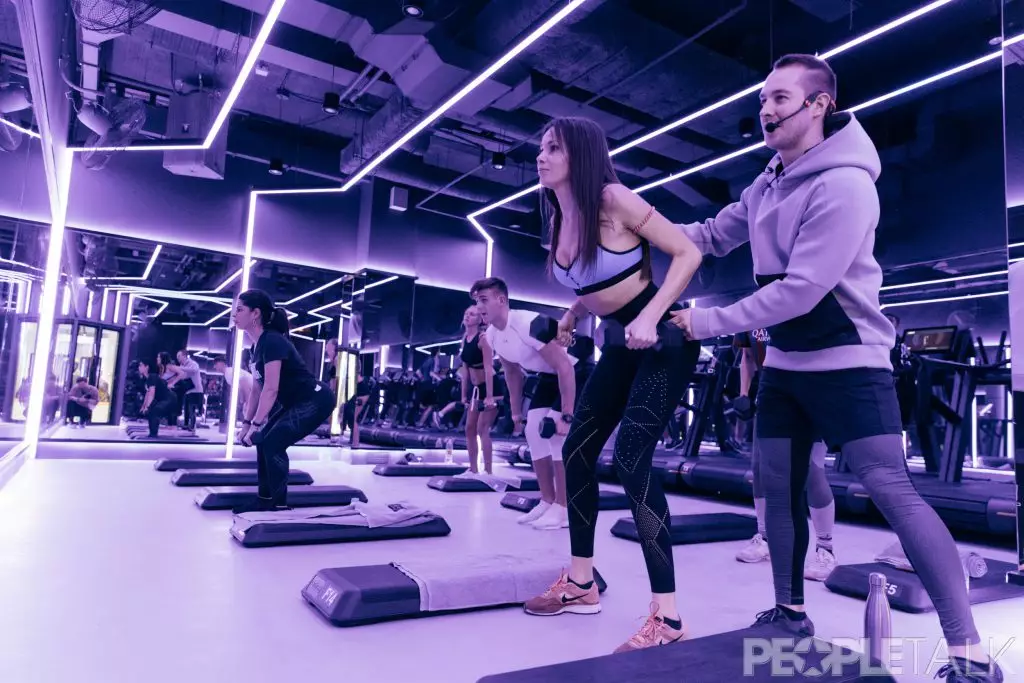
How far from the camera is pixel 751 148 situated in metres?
6.98

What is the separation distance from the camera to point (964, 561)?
2.50m

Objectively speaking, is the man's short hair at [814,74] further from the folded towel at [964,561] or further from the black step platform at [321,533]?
the black step platform at [321,533]

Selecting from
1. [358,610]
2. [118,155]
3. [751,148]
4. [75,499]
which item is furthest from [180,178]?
[358,610]

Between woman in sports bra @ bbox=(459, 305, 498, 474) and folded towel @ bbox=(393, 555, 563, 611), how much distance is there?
317 cm

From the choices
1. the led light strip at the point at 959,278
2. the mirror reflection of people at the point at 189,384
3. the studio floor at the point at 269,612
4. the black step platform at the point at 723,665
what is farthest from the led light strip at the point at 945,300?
the mirror reflection of people at the point at 189,384

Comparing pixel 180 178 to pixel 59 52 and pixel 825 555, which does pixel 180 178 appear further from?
pixel 825 555

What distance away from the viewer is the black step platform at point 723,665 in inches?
55.1

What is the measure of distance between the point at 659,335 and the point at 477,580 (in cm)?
106

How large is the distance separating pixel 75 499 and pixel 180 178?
6.76 m

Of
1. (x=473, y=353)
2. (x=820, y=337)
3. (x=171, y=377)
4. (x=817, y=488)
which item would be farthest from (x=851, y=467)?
(x=171, y=377)

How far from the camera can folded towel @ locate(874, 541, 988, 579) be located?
8.43 feet

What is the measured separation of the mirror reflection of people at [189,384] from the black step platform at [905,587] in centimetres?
1091

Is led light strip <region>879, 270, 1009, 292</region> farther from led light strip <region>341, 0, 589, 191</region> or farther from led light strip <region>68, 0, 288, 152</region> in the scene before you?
led light strip <region>68, 0, 288, 152</region>

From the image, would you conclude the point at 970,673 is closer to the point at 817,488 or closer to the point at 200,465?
the point at 817,488
